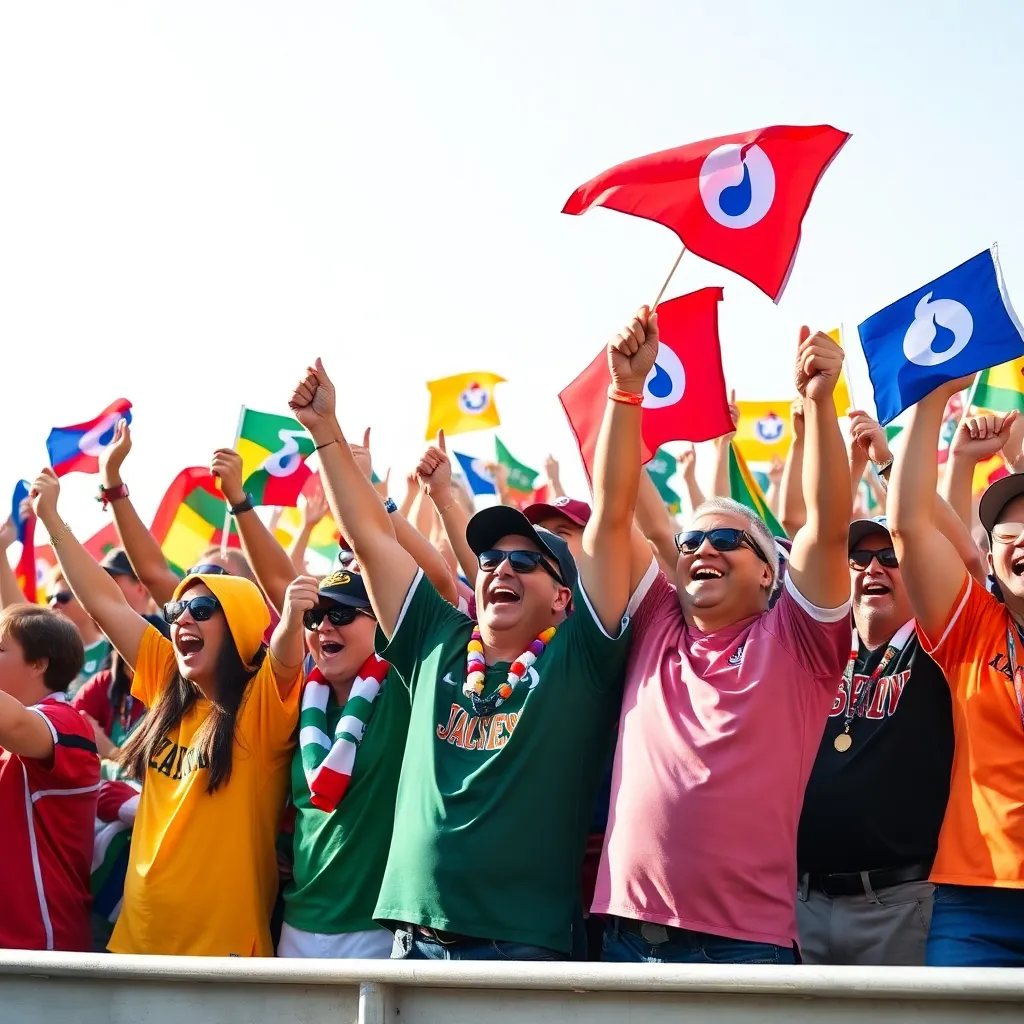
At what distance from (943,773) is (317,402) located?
2.30m

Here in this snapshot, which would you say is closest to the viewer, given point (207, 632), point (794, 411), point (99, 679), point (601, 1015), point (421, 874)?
point (601, 1015)

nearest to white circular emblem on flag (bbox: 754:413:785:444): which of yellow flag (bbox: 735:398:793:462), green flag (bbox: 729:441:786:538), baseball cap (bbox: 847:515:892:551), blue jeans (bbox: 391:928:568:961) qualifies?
yellow flag (bbox: 735:398:793:462)

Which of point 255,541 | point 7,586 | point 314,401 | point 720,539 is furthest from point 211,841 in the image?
point 7,586

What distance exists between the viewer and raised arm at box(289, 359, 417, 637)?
14.1 feet

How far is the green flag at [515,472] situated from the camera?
10547 mm

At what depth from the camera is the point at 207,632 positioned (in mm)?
4867

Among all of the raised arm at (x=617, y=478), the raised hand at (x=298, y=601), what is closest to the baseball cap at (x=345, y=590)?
the raised hand at (x=298, y=601)

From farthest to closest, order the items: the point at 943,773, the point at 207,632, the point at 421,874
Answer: the point at 207,632 < the point at 943,773 < the point at 421,874

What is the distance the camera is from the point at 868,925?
3959mm

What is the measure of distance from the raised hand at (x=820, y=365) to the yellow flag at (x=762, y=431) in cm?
553

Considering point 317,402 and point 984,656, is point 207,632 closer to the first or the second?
point 317,402

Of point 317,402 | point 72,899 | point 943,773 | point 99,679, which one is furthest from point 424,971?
point 99,679

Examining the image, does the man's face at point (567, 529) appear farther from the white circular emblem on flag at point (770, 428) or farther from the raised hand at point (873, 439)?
the white circular emblem on flag at point (770, 428)

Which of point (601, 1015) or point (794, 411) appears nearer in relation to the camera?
point (601, 1015)
